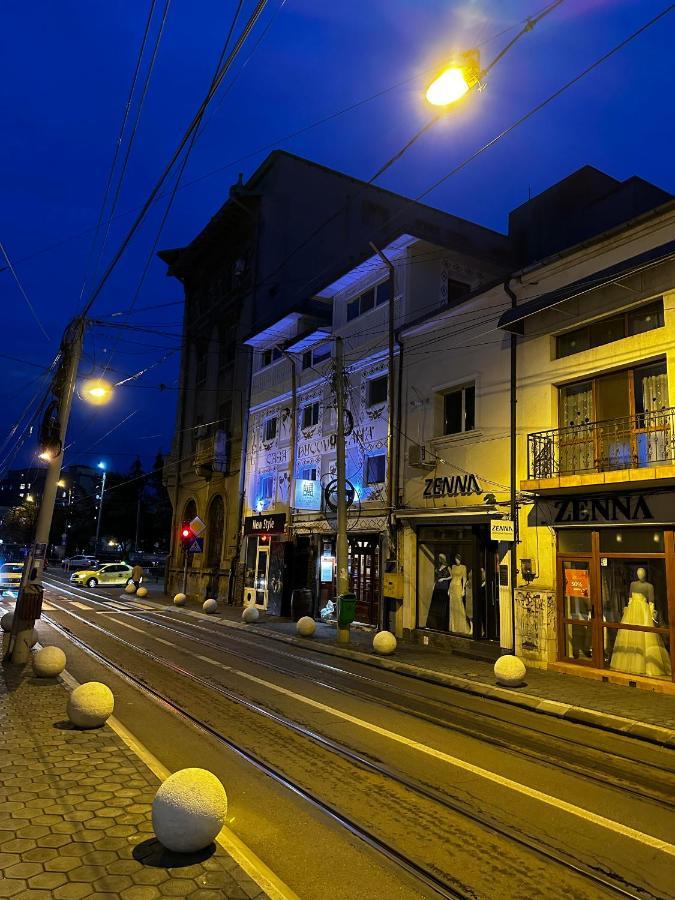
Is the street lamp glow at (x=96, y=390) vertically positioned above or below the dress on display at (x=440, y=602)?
above

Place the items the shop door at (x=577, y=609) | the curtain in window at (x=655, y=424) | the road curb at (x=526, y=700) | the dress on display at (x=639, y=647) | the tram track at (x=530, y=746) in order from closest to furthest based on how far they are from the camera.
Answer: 1. the tram track at (x=530, y=746)
2. the road curb at (x=526, y=700)
3. the dress on display at (x=639, y=647)
4. the curtain in window at (x=655, y=424)
5. the shop door at (x=577, y=609)

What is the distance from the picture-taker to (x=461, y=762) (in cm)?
664

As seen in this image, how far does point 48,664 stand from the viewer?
9.74m

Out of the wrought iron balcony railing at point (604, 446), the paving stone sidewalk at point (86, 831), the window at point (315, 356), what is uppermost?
the window at point (315, 356)

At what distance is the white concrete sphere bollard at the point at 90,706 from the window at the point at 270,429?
20.5 metres

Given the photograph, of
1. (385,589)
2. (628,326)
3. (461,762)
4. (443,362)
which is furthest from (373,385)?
(461,762)

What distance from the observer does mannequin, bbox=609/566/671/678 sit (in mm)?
11422

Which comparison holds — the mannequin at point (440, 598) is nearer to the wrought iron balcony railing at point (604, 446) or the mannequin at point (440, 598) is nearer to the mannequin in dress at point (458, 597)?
the mannequin in dress at point (458, 597)

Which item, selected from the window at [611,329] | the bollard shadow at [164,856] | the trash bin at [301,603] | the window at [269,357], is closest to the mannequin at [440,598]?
the window at [611,329]

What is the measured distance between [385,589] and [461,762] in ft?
36.8

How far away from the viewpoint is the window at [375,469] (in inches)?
787

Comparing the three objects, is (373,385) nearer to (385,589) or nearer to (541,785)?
(385,589)

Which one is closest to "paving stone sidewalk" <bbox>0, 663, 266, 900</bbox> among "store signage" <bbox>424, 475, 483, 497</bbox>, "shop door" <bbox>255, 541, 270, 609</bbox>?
"store signage" <bbox>424, 475, 483, 497</bbox>

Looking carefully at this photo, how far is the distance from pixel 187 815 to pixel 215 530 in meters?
28.6
